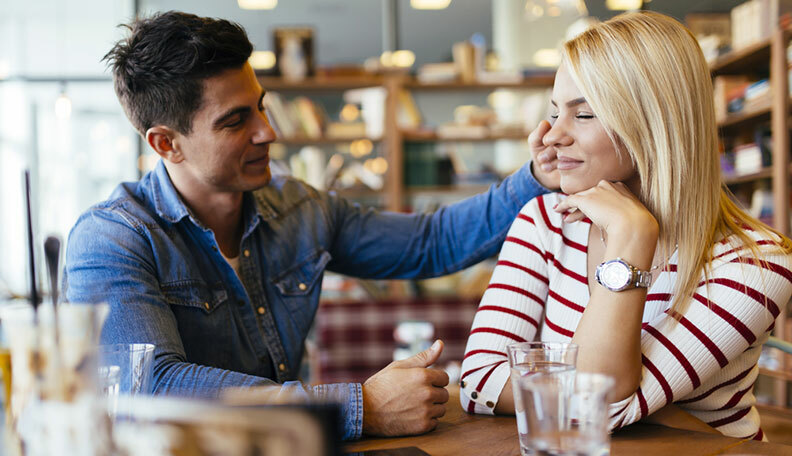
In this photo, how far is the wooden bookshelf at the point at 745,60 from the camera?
399 cm

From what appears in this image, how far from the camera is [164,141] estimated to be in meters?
1.75

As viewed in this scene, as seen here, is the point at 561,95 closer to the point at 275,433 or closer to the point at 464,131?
the point at 275,433

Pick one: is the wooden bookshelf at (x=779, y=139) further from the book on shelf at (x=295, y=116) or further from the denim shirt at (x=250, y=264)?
the book on shelf at (x=295, y=116)

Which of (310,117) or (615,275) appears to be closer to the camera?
(615,275)

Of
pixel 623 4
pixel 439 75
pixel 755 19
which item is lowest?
pixel 439 75

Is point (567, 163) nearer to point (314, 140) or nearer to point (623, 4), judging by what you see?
point (314, 140)

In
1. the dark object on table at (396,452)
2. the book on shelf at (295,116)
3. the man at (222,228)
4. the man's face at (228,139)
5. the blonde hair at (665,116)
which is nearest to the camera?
the dark object on table at (396,452)

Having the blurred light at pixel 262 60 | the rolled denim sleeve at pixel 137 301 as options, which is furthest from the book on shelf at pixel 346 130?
the rolled denim sleeve at pixel 137 301

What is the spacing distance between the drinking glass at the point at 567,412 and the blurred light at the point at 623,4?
5552mm

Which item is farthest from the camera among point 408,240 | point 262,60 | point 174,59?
point 262,60

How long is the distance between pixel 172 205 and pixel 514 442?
954mm

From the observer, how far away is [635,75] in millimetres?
1239

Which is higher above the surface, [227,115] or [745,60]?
[745,60]

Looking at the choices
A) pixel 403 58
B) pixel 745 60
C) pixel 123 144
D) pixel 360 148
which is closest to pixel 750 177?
pixel 745 60
